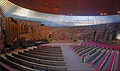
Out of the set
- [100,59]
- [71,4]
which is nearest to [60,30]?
[71,4]

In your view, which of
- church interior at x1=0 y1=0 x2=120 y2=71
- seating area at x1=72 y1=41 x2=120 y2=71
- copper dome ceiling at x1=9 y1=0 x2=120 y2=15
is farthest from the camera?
church interior at x1=0 y1=0 x2=120 y2=71

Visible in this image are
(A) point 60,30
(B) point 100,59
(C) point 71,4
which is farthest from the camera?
(A) point 60,30

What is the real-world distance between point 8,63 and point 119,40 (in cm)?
2150

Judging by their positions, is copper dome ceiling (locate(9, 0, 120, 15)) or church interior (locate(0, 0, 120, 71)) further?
church interior (locate(0, 0, 120, 71))

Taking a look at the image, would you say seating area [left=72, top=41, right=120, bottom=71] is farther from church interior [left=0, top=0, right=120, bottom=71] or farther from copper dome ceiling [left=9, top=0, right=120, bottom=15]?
copper dome ceiling [left=9, top=0, right=120, bottom=15]

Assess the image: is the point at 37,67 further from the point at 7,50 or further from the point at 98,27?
the point at 98,27

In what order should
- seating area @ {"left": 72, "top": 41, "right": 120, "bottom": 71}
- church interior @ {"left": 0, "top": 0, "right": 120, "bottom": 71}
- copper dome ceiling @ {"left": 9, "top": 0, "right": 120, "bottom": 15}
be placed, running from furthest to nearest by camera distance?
church interior @ {"left": 0, "top": 0, "right": 120, "bottom": 71}
copper dome ceiling @ {"left": 9, "top": 0, "right": 120, "bottom": 15}
seating area @ {"left": 72, "top": 41, "right": 120, "bottom": 71}

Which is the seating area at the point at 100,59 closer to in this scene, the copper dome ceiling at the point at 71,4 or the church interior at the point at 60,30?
the church interior at the point at 60,30

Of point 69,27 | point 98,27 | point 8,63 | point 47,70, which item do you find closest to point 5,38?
point 8,63

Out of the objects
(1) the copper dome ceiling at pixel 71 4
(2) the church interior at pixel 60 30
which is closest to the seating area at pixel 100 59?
(2) the church interior at pixel 60 30

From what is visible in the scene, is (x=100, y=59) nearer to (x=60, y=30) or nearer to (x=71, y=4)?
(x=71, y=4)

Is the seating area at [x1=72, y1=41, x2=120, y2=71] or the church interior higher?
the church interior

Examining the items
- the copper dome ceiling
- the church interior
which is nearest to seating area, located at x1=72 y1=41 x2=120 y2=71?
the church interior

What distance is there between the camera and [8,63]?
20.7ft
